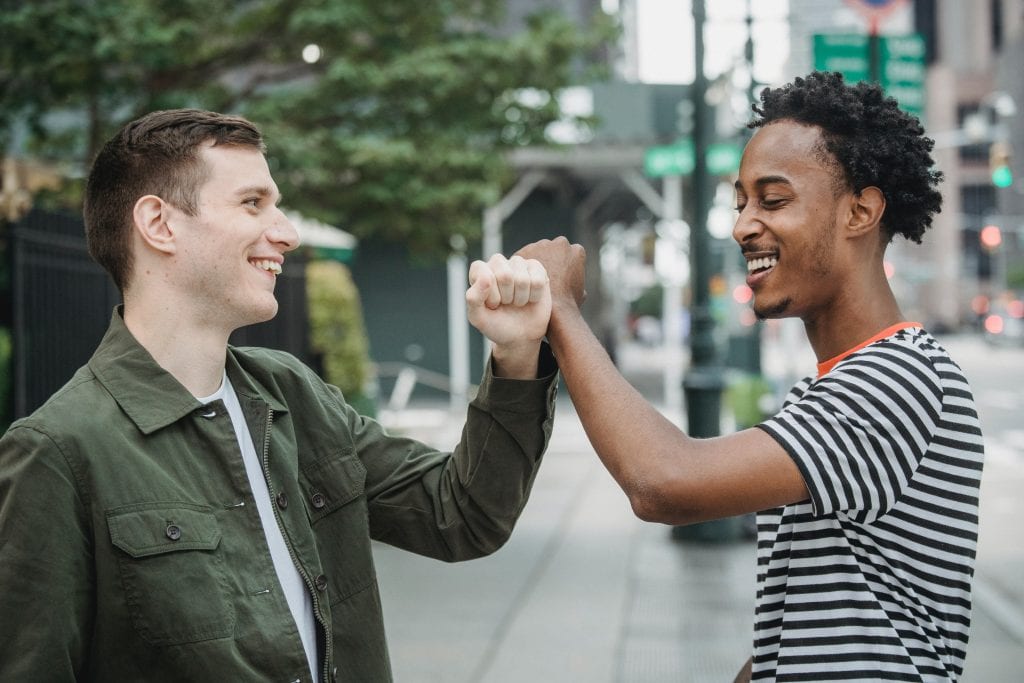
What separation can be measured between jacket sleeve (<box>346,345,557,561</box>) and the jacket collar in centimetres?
49

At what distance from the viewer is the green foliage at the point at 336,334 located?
12227 millimetres

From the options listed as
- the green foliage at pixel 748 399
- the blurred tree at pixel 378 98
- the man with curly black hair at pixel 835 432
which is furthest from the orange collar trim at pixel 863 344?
the green foliage at pixel 748 399

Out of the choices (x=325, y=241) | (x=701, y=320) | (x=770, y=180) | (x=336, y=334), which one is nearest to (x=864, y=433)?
(x=770, y=180)

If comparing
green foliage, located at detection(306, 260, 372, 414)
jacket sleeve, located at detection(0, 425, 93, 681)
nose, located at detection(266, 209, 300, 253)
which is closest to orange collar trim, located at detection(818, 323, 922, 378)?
nose, located at detection(266, 209, 300, 253)

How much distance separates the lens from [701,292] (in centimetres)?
967

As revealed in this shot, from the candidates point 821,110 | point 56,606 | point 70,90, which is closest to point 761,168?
point 821,110

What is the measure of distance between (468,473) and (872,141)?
3.31 ft

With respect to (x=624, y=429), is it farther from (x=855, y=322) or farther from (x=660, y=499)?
(x=855, y=322)

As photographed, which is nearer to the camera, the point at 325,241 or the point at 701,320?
the point at 701,320

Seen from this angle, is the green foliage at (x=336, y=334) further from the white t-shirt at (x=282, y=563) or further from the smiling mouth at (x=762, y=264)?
the smiling mouth at (x=762, y=264)

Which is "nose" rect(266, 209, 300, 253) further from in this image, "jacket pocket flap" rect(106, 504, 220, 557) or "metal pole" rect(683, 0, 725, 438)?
"metal pole" rect(683, 0, 725, 438)

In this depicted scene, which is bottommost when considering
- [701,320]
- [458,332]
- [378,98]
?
[458,332]

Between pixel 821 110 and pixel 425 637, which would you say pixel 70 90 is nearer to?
pixel 425 637

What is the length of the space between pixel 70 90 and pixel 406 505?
7305 mm
